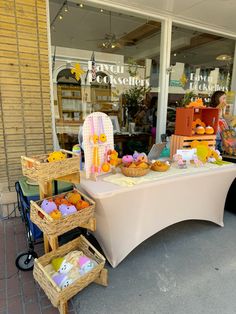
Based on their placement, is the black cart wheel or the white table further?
the black cart wheel

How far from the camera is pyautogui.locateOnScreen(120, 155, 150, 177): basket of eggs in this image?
1.68 metres

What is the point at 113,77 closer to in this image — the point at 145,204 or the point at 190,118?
the point at 190,118

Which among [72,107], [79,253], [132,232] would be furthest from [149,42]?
[79,253]

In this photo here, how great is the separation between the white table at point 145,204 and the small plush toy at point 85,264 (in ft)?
0.78

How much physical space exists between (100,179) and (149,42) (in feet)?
11.5

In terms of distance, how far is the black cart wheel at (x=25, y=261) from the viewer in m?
1.71

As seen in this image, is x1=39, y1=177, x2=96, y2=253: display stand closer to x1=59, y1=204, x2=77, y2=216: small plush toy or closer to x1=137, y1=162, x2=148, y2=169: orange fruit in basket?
x1=59, y1=204, x2=77, y2=216: small plush toy

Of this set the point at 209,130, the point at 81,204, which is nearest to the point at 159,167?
the point at 81,204

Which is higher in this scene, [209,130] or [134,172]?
[209,130]

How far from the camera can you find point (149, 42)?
163 inches

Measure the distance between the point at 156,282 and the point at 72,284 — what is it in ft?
2.25

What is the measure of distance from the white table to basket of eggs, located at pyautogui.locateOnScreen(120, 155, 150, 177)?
12cm

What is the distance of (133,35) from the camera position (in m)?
4.41

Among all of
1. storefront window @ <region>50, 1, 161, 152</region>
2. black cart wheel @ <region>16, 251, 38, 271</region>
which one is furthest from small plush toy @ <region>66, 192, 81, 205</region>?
storefront window @ <region>50, 1, 161, 152</region>
